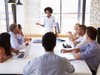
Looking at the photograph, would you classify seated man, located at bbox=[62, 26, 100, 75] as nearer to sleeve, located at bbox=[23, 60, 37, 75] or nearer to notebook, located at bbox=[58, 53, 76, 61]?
notebook, located at bbox=[58, 53, 76, 61]

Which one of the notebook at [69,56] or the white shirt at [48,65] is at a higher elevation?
the white shirt at [48,65]

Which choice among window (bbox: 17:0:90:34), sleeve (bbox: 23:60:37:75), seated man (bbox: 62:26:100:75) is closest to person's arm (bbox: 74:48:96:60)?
seated man (bbox: 62:26:100:75)

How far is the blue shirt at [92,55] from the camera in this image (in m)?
2.55

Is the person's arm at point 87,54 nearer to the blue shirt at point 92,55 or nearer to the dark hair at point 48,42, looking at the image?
the blue shirt at point 92,55

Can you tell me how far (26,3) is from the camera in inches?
263

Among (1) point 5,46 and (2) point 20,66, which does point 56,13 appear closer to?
(1) point 5,46

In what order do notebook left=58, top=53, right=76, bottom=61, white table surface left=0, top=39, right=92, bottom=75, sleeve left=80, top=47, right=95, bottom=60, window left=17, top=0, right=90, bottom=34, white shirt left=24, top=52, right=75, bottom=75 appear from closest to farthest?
white shirt left=24, top=52, right=75, bottom=75
white table surface left=0, top=39, right=92, bottom=75
sleeve left=80, top=47, right=95, bottom=60
notebook left=58, top=53, right=76, bottom=61
window left=17, top=0, right=90, bottom=34

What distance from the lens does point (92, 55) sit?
8.44 ft

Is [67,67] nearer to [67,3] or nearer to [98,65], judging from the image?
[98,65]

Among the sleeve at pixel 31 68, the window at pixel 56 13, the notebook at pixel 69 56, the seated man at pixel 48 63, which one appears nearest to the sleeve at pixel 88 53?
the notebook at pixel 69 56

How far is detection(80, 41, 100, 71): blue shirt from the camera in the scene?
8.37ft

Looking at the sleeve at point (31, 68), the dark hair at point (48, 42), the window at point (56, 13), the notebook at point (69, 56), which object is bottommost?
the notebook at point (69, 56)

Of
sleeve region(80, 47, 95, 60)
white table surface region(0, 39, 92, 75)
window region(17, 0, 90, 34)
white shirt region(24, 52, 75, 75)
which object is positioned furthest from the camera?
window region(17, 0, 90, 34)

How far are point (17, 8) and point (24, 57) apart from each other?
3.98m
